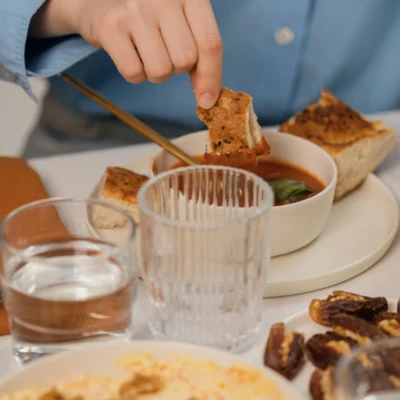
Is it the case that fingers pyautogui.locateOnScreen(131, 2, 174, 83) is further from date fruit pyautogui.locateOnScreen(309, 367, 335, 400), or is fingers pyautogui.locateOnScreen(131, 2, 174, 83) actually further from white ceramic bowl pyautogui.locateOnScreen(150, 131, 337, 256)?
date fruit pyautogui.locateOnScreen(309, 367, 335, 400)

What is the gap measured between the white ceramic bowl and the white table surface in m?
0.08

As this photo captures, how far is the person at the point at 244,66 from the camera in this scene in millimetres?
1204

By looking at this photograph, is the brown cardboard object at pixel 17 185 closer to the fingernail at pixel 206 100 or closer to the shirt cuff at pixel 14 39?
the shirt cuff at pixel 14 39

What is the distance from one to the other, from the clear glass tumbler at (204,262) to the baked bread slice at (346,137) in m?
0.31

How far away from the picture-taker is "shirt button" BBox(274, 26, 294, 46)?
1.39 m

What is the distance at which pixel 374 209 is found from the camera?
106 cm

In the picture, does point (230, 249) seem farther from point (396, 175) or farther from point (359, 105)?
point (359, 105)

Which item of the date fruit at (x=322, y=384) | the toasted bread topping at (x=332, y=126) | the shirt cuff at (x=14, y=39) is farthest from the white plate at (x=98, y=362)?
the shirt cuff at (x=14, y=39)

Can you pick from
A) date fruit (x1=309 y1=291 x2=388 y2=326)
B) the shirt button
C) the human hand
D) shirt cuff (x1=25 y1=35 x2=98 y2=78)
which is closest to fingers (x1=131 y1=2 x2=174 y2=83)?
the human hand

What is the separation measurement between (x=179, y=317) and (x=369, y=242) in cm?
33

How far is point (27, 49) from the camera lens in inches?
48.4

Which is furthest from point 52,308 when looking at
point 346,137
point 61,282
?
point 346,137

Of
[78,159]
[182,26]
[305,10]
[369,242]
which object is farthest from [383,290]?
[305,10]

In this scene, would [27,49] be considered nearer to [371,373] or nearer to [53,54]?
[53,54]
